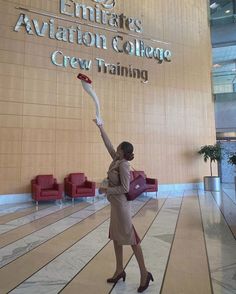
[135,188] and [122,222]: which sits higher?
[135,188]

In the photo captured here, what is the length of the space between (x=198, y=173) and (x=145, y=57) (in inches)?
199

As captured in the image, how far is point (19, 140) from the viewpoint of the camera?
25.4ft

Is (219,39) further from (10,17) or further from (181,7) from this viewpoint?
(10,17)

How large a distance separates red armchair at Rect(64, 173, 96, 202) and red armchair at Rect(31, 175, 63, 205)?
1.15 feet

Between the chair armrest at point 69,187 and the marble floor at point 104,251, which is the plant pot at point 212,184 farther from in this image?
the chair armrest at point 69,187

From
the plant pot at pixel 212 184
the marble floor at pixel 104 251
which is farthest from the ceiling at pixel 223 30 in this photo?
the marble floor at pixel 104 251

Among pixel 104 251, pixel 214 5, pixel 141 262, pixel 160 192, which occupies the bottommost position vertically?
pixel 104 251

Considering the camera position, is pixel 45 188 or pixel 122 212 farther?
pixel 45 188

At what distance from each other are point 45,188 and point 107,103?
3598 mm

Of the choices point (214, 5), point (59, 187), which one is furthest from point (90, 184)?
point (214, 5)

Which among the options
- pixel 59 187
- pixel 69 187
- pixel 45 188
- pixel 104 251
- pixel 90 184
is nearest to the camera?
pixel 104 251

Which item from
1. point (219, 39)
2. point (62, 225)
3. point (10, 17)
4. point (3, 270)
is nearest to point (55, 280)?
point (3, 270)

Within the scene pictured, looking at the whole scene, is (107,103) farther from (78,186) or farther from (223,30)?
(223,30)

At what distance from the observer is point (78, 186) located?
26.1 ft
